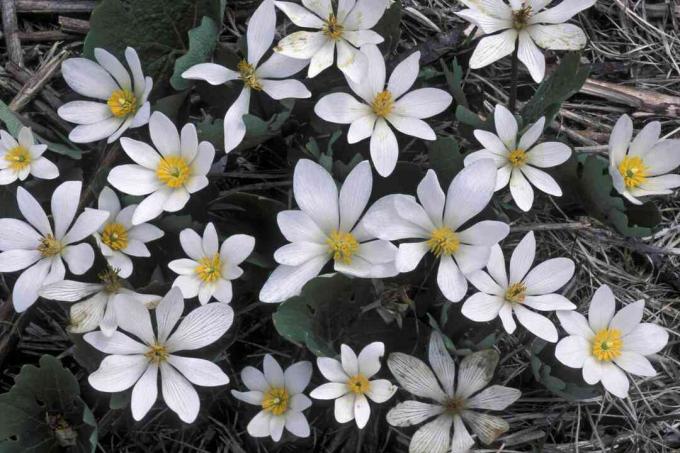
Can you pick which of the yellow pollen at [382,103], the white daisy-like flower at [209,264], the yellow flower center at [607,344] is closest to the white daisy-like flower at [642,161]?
the yellow flower center at [607,344]

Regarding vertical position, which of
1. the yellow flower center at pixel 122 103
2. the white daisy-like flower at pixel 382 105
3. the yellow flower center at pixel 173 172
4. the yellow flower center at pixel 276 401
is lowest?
the yellow flower center at pixel 276 401

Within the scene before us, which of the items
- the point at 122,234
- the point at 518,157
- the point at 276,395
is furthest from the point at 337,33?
the point at 276,395

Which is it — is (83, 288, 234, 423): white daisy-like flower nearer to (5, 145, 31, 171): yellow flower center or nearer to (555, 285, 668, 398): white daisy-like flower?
(5, 145, 31, 171): yellow flower center

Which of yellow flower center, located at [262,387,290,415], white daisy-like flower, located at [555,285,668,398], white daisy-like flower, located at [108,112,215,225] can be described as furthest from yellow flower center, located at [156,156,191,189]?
white daisy-like flower, located at [555,285,668,398]

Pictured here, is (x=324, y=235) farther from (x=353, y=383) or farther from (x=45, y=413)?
(x=45, y=413)

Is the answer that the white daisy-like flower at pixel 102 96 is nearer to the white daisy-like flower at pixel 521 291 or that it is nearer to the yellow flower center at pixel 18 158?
the yellow flower center at pixel 18 158

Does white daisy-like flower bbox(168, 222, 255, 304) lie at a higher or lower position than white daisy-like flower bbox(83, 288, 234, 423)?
higher

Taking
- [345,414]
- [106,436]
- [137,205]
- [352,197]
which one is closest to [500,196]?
[352,197]
